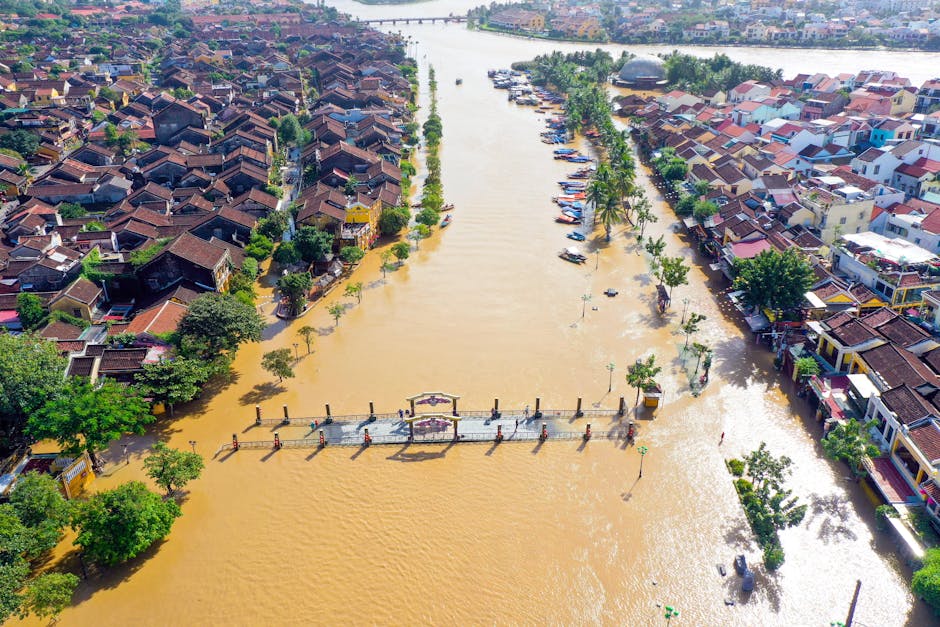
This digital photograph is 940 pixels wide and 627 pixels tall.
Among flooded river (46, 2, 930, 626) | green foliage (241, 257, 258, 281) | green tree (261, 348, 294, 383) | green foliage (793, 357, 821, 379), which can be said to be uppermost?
green foliage (793, 357, 821, 379)

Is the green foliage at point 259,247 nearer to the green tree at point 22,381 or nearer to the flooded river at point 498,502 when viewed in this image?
the flooded river at point 498,502

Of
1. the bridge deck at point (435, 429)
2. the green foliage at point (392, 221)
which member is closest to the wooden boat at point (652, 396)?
the bridge deck at point (435, 429)

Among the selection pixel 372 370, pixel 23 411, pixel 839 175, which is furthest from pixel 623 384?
pixel 839 175

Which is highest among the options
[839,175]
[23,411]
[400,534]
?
[839,175]

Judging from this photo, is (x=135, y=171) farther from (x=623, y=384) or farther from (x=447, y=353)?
(x=623, y=384)

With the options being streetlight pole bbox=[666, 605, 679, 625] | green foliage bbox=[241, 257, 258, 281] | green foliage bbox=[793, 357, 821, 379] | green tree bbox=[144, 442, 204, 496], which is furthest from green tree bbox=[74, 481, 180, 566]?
green foliage bbox=[793, 357, 821, 379]

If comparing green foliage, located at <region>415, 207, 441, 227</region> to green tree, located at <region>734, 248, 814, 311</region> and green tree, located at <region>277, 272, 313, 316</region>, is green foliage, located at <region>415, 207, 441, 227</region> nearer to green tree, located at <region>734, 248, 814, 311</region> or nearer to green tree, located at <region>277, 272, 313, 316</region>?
green tree, located at <region>277, 272, 313, 316</region>
